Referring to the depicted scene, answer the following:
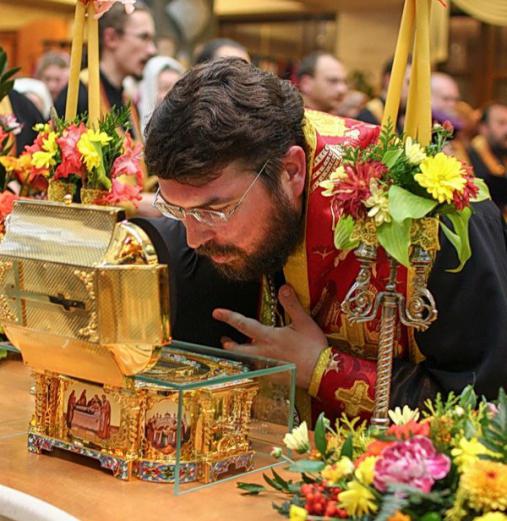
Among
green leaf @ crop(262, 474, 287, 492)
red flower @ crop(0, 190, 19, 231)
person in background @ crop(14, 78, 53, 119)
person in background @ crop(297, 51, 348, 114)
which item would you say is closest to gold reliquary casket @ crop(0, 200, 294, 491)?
green leaf @ crop(262, 474, 287, 492)

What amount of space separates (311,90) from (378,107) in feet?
2.90

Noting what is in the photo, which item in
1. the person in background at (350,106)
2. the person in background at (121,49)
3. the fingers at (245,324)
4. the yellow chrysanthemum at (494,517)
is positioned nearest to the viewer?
the yellow chrysanthemum at (494,517)

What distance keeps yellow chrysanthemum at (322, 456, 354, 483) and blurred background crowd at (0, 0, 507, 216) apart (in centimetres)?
458

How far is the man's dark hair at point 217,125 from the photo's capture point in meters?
1.94

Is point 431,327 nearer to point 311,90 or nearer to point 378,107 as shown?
point 378,107

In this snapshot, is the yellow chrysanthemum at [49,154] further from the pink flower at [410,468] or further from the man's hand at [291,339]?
the pink flower at [410,468]

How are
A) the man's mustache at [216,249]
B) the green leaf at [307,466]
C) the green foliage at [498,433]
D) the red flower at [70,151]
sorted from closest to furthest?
the green foliage at [498,433], the green leaf at [307,466], the man's mustache at [216,249], the red flower at [70,151]

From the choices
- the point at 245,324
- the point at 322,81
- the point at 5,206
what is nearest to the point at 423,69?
the point at 245,324

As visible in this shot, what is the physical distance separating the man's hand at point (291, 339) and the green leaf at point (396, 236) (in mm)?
500

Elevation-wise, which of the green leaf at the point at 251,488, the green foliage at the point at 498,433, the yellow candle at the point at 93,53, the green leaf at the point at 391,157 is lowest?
the green leaf at the point at 251,488

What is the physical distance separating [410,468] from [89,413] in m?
0.66

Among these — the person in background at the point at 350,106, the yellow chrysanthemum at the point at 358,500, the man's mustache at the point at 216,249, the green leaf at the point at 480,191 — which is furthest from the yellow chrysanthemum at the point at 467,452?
the person in background at the point at 350,106

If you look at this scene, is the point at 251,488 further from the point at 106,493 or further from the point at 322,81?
the point at 322,81

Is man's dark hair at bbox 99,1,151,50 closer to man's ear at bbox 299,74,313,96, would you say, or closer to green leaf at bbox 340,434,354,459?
man's ear at bbox 299,74,313,96
